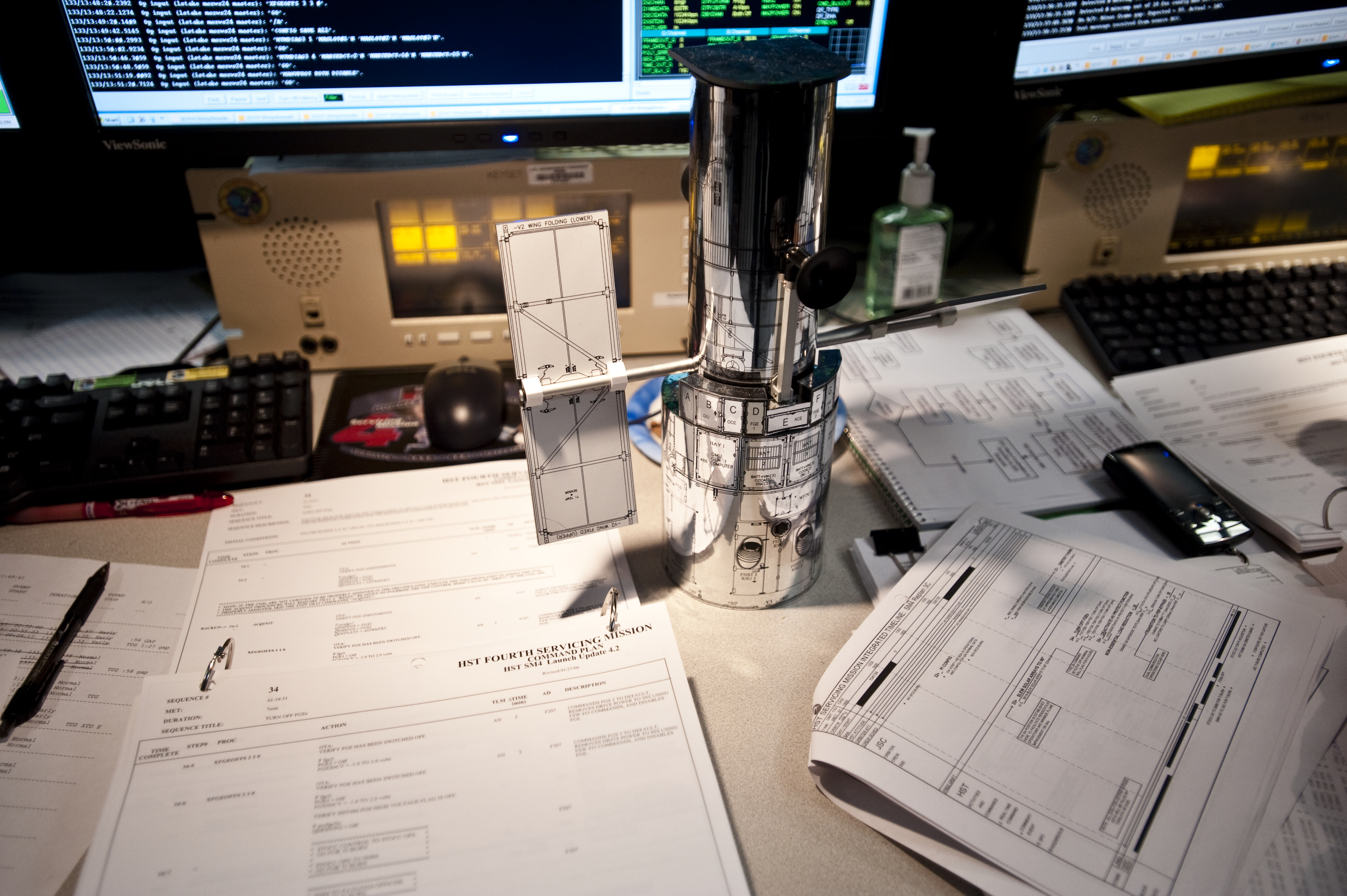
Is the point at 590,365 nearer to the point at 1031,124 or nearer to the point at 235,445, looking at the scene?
the point at 235,445

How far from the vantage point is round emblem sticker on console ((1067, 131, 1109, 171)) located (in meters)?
0.88

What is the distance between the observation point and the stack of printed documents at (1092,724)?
0.44 m

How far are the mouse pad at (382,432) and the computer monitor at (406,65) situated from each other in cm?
21

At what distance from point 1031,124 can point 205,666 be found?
2.94 feet

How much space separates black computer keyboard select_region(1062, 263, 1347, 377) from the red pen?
773 mm

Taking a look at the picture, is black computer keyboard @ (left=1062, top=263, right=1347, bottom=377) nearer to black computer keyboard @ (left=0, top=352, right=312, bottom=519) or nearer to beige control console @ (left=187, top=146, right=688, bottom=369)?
beige control console @ (left=187, top=146, right=688, bottom=369)

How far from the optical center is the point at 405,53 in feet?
2.39

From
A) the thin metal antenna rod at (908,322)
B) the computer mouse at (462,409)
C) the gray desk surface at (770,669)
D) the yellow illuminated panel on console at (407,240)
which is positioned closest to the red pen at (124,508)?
the gray desk surface at (770,669)

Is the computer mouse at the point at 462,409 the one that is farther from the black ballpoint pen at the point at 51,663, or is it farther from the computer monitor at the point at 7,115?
the computer monitor at the point at 7,115

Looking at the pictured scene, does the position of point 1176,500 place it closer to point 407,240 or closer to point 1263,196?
point 1263,196

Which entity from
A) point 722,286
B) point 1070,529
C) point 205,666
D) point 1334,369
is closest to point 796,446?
point 722,286

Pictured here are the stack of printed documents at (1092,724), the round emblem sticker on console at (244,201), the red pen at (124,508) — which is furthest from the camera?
the round emblem sticker on console at (244,201)

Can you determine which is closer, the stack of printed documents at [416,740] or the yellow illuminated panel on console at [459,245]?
the stack of printed documents at [416,740]

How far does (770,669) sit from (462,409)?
33cm
